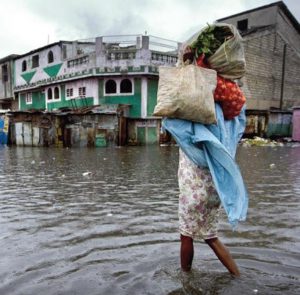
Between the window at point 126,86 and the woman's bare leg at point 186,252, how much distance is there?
22280 millimetres

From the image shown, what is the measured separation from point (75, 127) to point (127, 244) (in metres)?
17.7

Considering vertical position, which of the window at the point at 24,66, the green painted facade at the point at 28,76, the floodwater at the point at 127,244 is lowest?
the floodwater at the point at 127,244

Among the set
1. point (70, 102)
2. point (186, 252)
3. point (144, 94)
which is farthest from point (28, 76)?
point (186, 252)

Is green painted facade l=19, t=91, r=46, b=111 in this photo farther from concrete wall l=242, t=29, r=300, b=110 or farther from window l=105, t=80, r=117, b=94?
concrete wall l=242, t=29, r=300, b=110

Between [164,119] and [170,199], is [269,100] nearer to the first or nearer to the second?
[170,199]

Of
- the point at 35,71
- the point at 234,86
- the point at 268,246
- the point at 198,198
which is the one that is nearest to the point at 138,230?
the point at 268,246

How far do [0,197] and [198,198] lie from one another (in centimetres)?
457

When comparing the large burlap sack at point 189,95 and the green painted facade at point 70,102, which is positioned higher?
the green painted facade at point 70,102

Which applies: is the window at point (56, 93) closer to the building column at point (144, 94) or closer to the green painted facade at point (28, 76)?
the green painted facade at point (28, 76)

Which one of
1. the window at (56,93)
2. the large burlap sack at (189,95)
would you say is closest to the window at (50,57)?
the window at (56,93)

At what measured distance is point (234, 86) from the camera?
2.76m

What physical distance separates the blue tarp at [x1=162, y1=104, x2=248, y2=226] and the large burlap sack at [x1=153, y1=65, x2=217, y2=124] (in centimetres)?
8

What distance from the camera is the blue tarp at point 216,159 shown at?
243 cm

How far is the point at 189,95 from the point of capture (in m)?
2.47
